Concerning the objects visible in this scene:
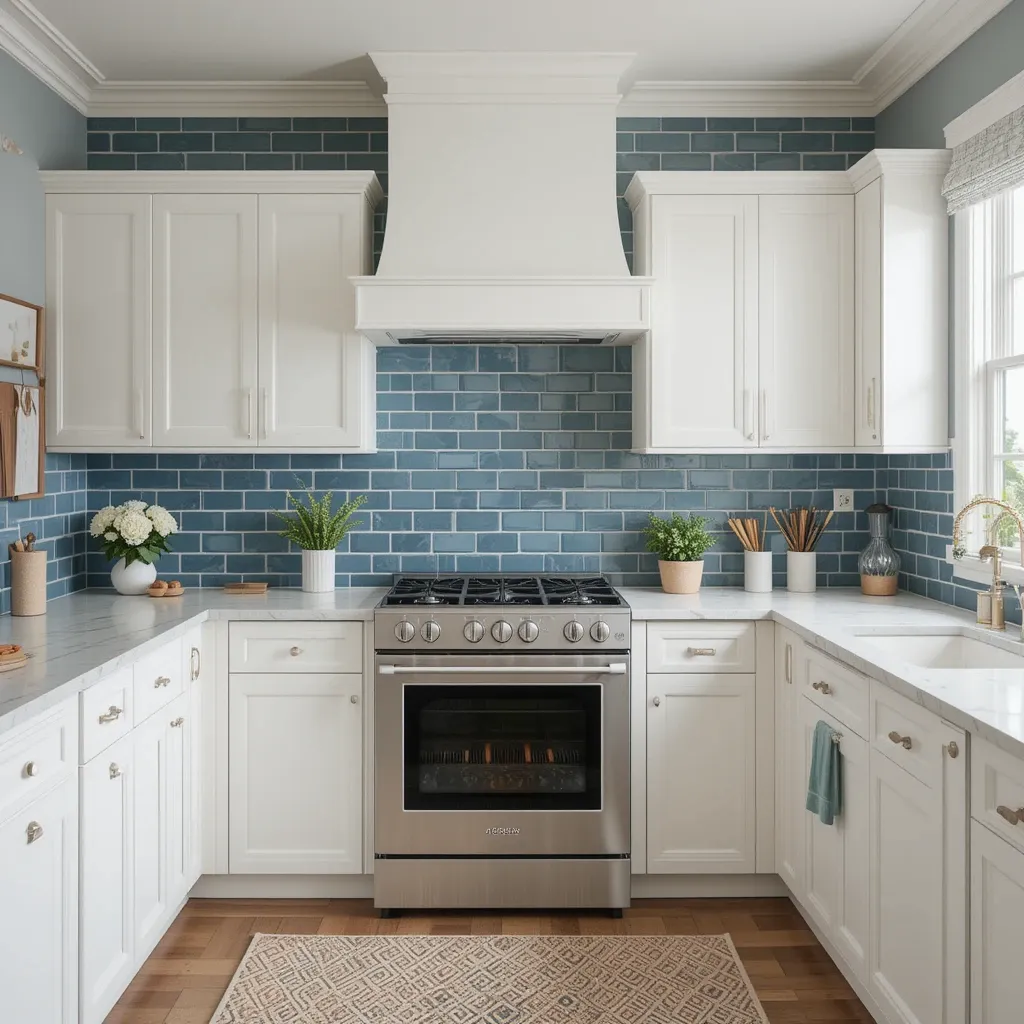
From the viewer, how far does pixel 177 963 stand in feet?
9.23

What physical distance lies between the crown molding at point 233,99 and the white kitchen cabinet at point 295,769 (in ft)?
6.97

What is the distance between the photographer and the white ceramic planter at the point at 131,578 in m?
3.48

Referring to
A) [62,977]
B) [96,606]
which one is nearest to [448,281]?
[96,606]

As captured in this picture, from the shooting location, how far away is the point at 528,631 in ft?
10.0

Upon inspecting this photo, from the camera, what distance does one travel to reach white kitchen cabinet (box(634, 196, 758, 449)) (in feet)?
11.1

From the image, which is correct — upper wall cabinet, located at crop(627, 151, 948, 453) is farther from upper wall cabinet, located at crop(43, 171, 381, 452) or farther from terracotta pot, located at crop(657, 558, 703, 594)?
upper wall cabinet, located at crop(43, 171, 381, 452)

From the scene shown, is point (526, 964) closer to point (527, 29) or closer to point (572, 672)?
point (572, 672)

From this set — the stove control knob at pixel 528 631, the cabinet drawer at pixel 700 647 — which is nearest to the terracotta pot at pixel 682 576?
the cabinet drawer at pixel 700 647

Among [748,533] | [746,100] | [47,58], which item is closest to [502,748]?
[748,533]

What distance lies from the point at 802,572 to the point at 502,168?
183 centimetres

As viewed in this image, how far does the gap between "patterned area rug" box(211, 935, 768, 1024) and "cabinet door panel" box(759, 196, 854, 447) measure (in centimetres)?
173

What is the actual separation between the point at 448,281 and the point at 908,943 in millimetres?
2315

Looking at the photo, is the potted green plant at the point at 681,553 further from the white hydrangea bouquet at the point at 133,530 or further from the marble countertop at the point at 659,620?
the white hydrangea bouquet at the point at 133,530

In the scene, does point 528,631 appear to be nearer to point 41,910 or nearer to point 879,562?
point 879,562
